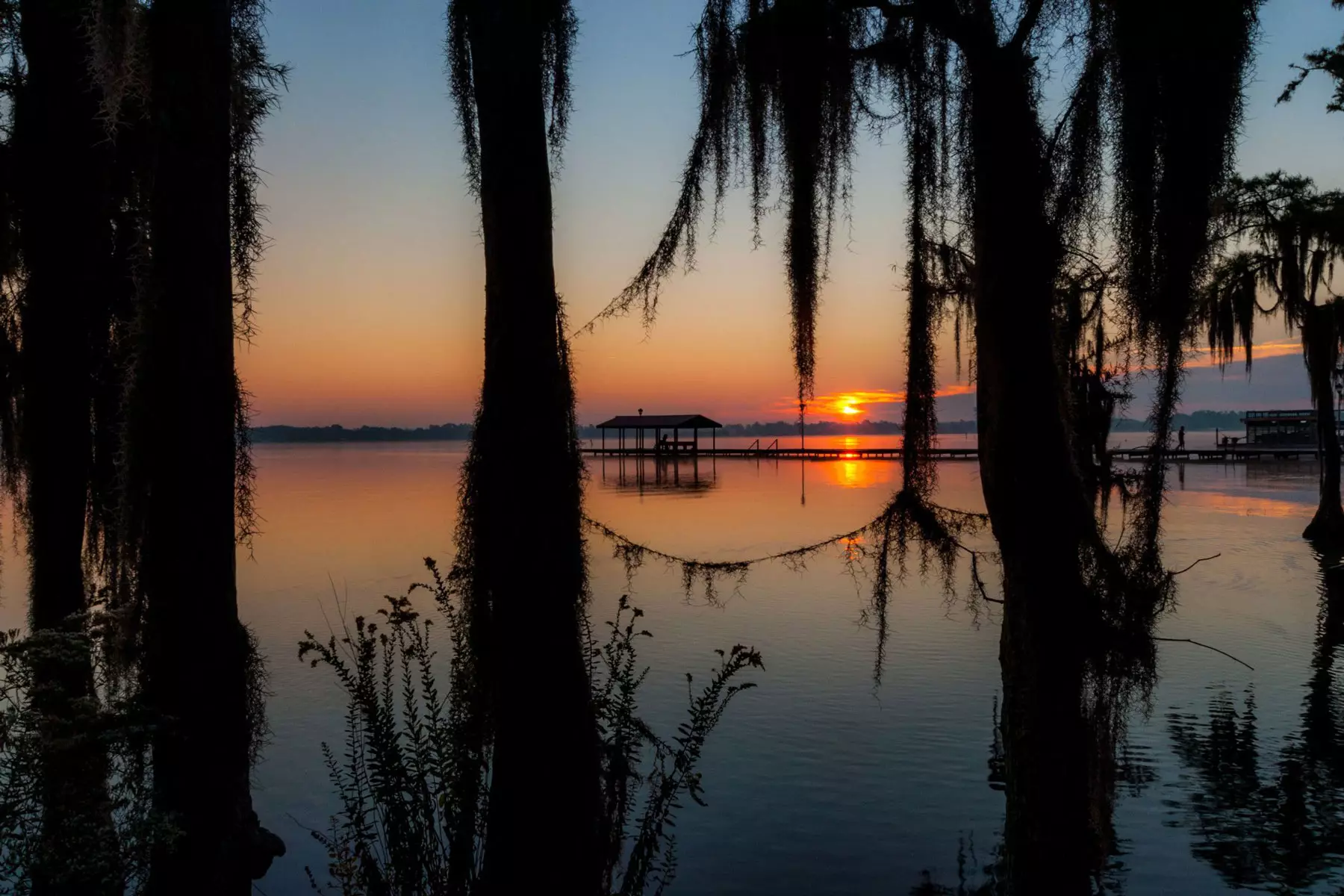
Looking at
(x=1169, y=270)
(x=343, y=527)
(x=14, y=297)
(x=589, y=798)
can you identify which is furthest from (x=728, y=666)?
(x=343, y=527)

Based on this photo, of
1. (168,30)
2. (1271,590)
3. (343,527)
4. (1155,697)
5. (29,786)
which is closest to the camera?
(29,786)

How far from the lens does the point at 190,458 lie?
4.07 m

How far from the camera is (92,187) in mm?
5387

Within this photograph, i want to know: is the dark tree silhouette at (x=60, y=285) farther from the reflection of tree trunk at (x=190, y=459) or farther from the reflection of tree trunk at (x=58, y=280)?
the reflection of tree trunk at (x=190, y=459)

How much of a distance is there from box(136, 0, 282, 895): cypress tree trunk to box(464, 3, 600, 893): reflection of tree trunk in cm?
139

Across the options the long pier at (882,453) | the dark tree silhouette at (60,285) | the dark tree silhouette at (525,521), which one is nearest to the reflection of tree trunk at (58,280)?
the dark tree silhouette at (60,285)

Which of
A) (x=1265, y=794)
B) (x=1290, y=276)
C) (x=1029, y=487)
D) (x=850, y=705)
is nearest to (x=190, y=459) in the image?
(x=1029, y=487)

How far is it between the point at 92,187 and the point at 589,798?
4.58 meters

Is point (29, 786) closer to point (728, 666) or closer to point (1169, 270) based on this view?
point (728, 666)

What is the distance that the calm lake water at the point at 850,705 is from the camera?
24.4ft

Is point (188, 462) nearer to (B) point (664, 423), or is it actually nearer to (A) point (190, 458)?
(A) point (190, 458)

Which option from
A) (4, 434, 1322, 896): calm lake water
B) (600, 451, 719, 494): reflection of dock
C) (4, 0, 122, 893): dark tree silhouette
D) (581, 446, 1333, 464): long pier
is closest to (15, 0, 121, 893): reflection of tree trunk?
(4, 0, 122, 893): dark tree silhouette

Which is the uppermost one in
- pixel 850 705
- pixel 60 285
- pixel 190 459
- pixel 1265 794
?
pixel 60 285

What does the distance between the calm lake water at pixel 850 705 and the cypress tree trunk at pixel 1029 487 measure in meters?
1.03
